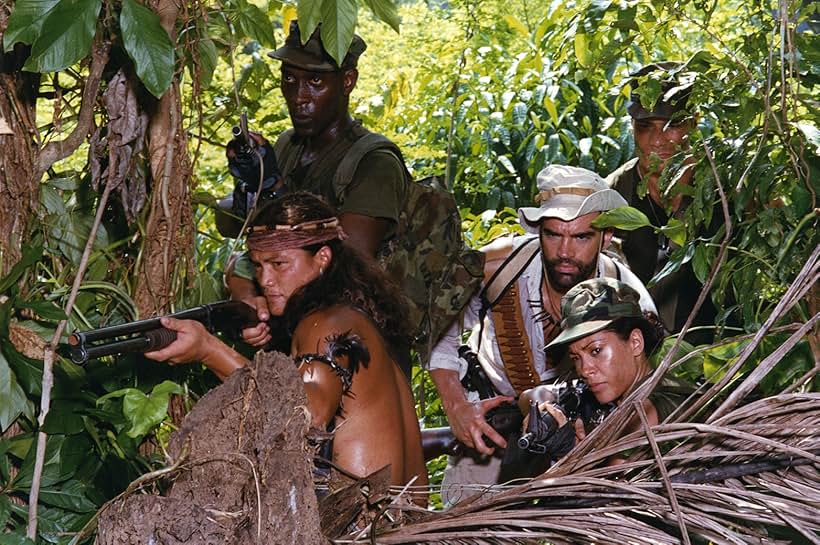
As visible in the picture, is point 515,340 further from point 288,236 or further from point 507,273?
point 288,236

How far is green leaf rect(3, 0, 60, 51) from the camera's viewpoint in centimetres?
246

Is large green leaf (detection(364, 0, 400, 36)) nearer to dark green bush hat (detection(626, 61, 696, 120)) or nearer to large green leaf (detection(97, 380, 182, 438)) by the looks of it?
large green leaf (detection(97, 380, 182, 438))

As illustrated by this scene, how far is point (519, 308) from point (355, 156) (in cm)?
77

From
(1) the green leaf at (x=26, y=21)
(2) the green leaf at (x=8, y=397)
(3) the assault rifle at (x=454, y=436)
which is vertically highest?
(1) the green leaf at (x=26, y=21)

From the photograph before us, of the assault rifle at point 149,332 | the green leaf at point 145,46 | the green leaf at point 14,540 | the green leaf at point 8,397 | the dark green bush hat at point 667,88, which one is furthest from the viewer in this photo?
the dark green bush hat at point 667,88

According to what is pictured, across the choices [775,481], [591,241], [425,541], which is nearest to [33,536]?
[425,541]

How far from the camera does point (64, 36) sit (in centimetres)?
246

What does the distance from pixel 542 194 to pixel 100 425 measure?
175cm

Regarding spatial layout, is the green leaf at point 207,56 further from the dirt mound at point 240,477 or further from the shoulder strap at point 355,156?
the dirt mound at point 240,477

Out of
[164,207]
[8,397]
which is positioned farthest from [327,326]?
[8,397]

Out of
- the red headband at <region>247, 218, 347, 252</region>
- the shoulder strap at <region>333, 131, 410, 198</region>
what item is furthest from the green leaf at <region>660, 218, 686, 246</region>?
the shoulder strap at <region>333, 131, 410, 198</region>

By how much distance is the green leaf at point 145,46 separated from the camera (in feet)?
8.59

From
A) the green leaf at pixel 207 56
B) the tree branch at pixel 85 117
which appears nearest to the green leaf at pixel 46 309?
the tree branch at pixel 85 117

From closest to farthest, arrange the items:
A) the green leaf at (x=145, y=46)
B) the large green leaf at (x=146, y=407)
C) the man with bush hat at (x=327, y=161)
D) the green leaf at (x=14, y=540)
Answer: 1. the green leaf at (x=14, y=540)
2. the large green leaf at (x=146, y=407)
3. the green leaf at (x=145, y=46)
4. the man with bush hat at (x=327, y=161)
